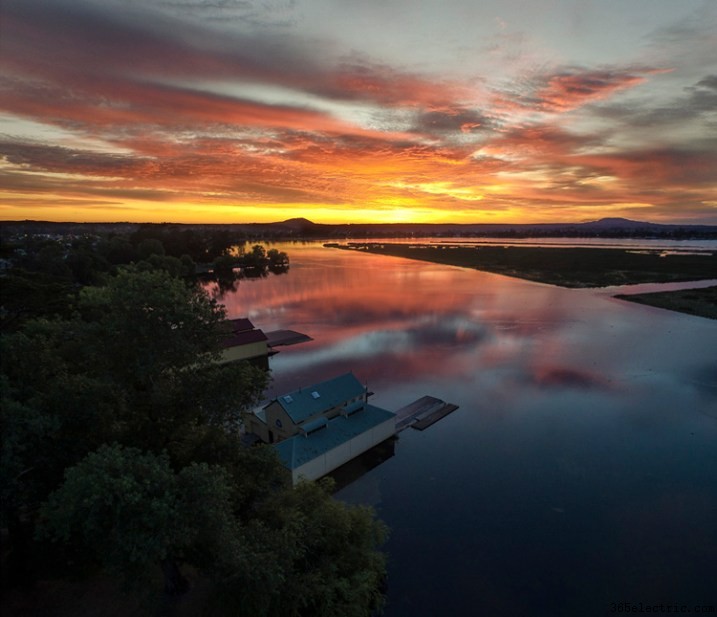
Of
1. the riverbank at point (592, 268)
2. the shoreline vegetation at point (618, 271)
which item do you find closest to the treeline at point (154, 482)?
the shoreline vegetation at point (618, 271)

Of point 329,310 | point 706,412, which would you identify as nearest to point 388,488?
point 706,412

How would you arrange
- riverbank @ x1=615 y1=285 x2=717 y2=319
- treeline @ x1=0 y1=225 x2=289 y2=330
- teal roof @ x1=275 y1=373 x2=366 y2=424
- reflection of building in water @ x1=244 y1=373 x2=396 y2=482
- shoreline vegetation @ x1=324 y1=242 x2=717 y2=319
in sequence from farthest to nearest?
shoreline vegetation @ x1=324 y1=242 x2=717 y2=319 < riverbank @ x1=615 y1=285 x2=717 y2=319 < teal roof @ x1=275 y1=373 x2=366 y2=424 < reflection of building in water @ x1=244 y1=373 x2=396 y2=482 < treeline @ x1=0 y1=225 x2=289 y2=330

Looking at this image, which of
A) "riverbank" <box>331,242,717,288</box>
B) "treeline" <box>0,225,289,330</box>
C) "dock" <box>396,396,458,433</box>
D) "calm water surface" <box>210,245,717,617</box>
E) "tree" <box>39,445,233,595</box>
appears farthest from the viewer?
"riverbank" <box>331,242,717,288</box>

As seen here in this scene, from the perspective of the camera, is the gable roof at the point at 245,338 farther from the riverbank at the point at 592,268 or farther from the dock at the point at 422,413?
the riverbank at the point at 592,268

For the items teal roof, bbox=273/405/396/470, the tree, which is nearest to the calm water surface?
teal roof, bbox=273/405/396/470

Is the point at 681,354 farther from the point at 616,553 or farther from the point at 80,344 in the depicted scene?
the point at 80,344

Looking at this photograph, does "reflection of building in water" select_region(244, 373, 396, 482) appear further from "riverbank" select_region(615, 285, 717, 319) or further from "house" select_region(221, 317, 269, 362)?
"riverbank" select_region(615, 285, 717, 319)

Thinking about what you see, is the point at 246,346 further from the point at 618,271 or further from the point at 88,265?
the point at 618,271
